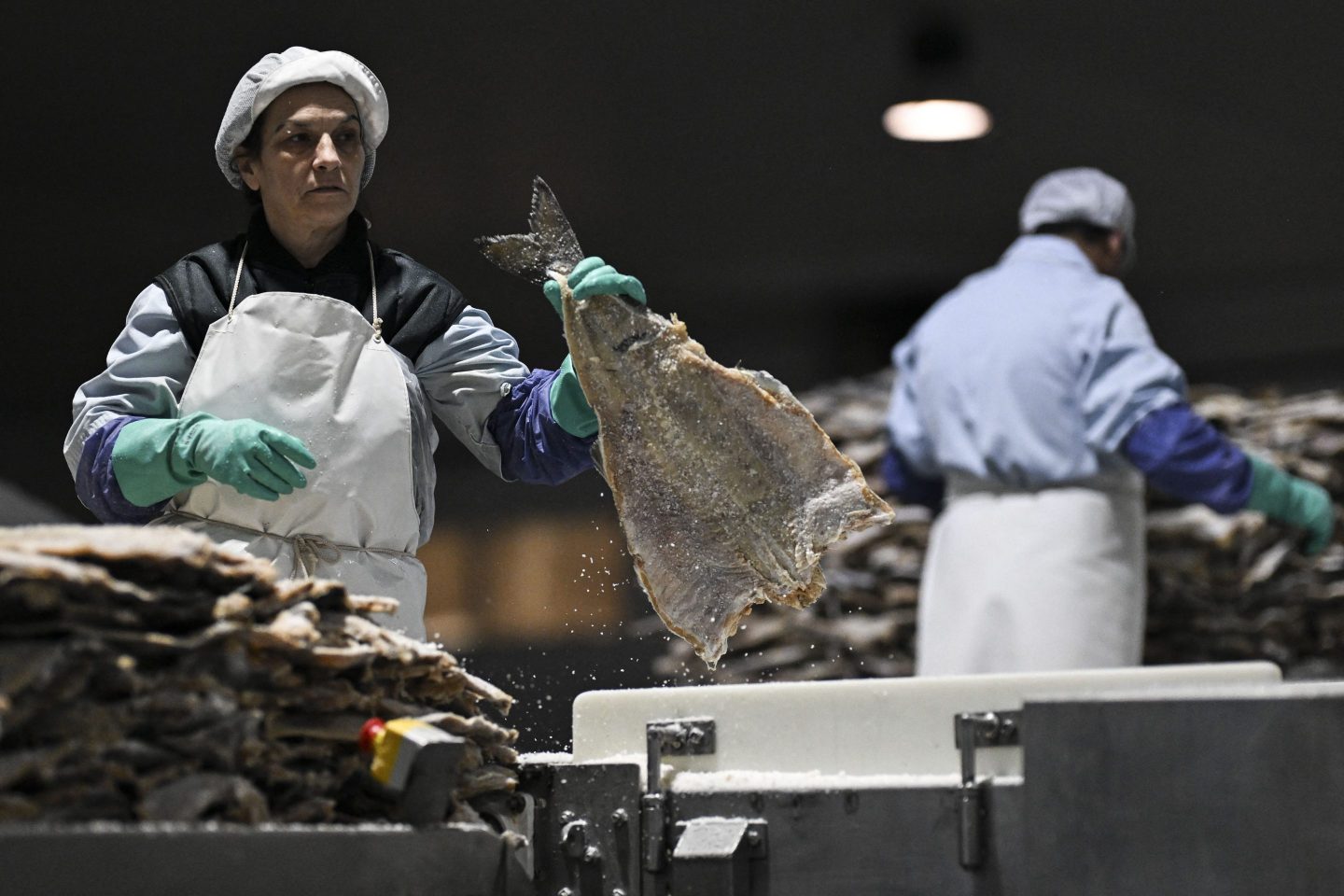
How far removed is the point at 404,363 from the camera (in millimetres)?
2852

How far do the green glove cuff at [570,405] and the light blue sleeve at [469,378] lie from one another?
0.52 ft

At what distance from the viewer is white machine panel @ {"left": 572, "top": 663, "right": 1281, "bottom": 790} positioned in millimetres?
2459

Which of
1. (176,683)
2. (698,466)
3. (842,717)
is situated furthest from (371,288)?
(176,683)

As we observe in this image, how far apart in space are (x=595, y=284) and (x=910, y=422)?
9.18ft

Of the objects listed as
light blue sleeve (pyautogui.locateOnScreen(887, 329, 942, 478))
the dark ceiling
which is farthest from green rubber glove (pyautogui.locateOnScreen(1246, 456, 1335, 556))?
light blue sleeve (pyautogui.locateOnScreen(887, 329, 942, 478))

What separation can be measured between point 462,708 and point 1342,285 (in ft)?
13.5

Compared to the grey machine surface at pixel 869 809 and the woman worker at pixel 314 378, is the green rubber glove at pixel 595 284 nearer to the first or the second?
the woman worker at pixel 314 378

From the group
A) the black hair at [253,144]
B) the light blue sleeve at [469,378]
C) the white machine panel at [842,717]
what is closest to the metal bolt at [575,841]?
the white machine panel at [842,717]

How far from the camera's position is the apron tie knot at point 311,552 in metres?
2.70

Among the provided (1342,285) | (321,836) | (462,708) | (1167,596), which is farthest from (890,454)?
(321,836)

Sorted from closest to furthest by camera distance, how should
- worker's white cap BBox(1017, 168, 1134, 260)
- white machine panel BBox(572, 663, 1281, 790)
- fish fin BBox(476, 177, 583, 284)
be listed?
1. white machine panel BBox(572, 663, 1281, 790)
2. fish fin BBox(476, 177, 583, 284)
3. worker's white cap BBox(1017, 168, 1134, 260)

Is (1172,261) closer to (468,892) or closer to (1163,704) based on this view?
(1163,704)

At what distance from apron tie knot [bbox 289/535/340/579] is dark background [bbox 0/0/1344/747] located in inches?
53.1

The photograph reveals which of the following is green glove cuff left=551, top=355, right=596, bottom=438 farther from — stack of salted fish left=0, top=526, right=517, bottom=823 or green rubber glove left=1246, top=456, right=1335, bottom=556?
green rubber glove left=1246, top=456, right=1335, bottom=556
